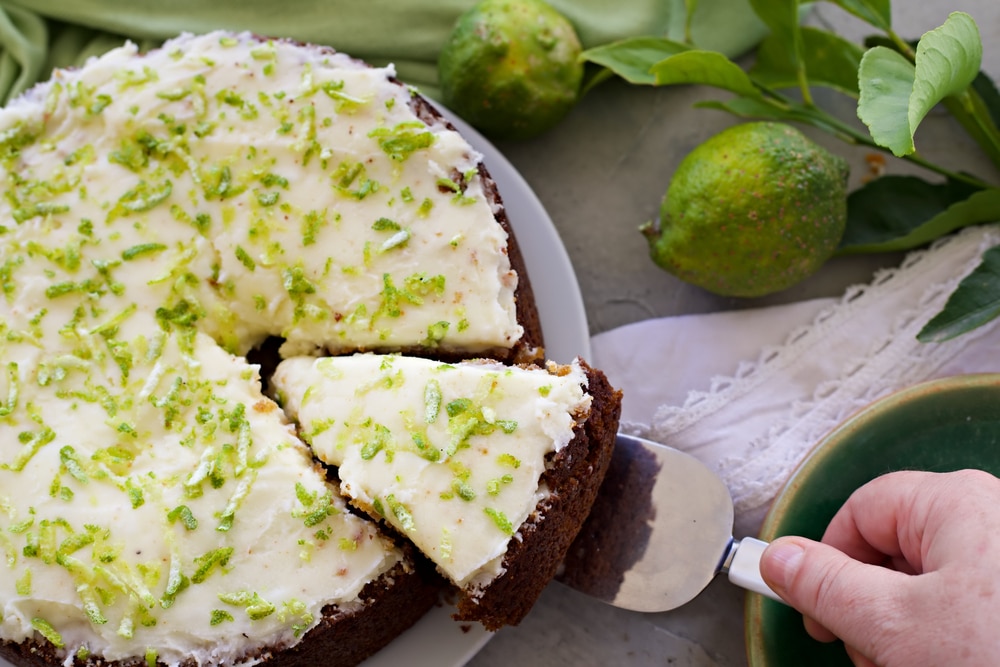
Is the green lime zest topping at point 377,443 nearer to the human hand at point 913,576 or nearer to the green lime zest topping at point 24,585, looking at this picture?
the green lime zest topping at point 24,585

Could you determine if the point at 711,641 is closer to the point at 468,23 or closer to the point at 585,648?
the point at 585,648

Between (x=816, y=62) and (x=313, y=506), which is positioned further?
(x=816, y=62)

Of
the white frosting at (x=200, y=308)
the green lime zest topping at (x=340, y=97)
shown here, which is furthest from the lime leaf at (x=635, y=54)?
the green lime zest topping at (x=340, y=97)

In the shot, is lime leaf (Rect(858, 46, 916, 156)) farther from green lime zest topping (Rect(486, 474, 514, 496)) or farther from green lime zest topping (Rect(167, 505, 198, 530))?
green lime zest topping (Rect(167, 505, 198, 530))

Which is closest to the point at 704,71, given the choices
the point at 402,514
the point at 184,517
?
the point at 402,514

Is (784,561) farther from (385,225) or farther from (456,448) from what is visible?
(385,225)

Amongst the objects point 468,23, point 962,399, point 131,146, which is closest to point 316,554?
point 131,146
